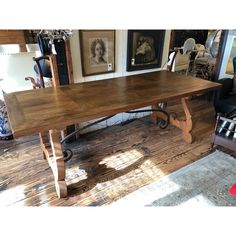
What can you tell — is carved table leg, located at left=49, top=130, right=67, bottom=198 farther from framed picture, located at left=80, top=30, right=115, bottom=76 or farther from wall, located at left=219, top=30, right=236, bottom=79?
wall, located at left=219, top=30, right=236, bottom=79

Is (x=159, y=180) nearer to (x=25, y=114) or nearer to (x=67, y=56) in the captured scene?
(x=25, y=114)

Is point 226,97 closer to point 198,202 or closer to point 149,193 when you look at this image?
point 198,202

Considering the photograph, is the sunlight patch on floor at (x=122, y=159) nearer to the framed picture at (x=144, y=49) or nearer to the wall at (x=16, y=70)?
the framed picture at (x=144, y=49)

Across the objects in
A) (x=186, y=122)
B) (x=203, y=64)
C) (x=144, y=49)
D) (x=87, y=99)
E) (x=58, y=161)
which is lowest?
(x=186, y=122)

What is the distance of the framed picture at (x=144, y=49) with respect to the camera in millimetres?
2746

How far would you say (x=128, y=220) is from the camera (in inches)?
13.1

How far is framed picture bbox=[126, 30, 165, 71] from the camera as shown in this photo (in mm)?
2746

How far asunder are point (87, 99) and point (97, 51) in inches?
39.2

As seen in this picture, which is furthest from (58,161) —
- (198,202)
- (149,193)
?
(198,202)

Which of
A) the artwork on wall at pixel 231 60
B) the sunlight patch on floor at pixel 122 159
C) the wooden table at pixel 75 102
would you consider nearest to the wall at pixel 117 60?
the wooden table at pixel 75 102

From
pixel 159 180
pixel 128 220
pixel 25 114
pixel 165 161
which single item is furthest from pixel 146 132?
pixel 128 220

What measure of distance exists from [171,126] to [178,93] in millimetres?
1139

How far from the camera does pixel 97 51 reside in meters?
2.47
